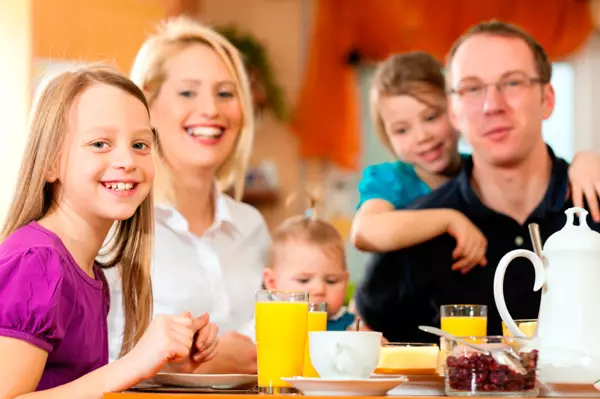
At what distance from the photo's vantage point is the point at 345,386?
1.14 metres

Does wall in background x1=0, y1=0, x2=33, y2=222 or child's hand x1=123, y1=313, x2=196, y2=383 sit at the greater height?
wall in background x1=0, y1=0, x2=33, y2=222

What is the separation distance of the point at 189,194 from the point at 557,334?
1391mm

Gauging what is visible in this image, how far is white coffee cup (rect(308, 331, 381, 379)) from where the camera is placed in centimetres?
121

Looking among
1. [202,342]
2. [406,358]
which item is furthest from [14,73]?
[406,358]

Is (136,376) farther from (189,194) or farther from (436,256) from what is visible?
(189,194)

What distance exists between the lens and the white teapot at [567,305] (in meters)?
1.28

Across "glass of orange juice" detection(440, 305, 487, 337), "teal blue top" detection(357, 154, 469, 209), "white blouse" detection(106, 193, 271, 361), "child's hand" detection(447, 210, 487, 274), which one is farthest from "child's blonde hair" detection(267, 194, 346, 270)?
"glass of orange juice" detection(440, 305, 487, 337)

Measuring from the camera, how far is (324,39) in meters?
5.38

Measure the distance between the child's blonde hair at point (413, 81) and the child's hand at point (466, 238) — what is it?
0.61 meters

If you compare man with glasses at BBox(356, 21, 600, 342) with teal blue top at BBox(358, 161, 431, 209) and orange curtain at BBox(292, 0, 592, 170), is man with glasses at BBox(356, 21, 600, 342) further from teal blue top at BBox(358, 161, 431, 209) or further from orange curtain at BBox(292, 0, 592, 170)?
orange curtain at BBox(292, 0, 592, 170)

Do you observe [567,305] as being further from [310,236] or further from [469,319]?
[310,236]

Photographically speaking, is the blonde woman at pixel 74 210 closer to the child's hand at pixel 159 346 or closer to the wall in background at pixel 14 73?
the child's hand at pixel 159 346

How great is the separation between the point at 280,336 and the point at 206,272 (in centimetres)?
113

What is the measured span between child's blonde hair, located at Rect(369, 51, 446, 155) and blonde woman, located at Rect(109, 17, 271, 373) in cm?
38
